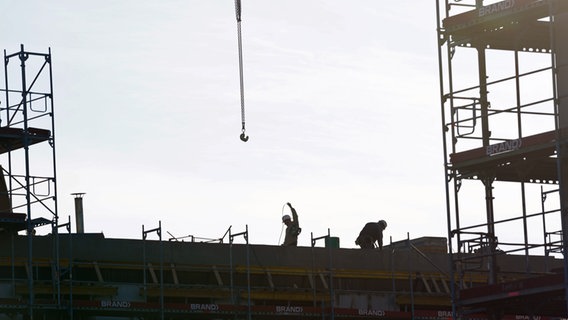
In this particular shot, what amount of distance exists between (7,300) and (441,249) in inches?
780

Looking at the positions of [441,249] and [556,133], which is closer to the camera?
[556,133]

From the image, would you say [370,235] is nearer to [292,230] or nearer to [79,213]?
[292,230]

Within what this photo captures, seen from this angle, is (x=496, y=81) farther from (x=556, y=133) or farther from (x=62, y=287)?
(x=62, y=287)

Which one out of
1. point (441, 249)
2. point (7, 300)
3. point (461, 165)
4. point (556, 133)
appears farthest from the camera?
point (441, 249)

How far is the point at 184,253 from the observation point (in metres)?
44.7

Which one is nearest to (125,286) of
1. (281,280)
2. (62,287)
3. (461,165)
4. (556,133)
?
(62,287)

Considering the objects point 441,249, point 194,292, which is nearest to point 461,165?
point 194,292

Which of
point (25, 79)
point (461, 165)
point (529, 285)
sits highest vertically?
point (25, 79)

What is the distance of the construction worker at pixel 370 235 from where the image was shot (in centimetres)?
4988

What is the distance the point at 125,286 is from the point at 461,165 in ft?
37.2

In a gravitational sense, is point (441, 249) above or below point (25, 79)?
below

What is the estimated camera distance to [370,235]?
50.0 meters

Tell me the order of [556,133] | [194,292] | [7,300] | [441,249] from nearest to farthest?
[556,133] → [7,300] → [194,292] → [441,249]

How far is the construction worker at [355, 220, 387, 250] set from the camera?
49875mm
